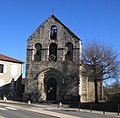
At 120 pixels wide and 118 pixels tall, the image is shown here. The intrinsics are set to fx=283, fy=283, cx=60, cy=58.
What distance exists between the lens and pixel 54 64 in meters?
48.6

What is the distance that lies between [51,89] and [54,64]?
436 centimetres

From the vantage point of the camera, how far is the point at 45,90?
1924 inches

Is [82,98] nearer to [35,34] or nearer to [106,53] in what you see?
[106,53]

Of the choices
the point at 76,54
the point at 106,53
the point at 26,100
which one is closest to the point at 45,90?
the point at 26,100

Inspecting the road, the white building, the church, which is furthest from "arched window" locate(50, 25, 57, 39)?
the road

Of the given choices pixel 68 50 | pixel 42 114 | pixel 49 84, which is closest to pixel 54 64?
pixel 68 50

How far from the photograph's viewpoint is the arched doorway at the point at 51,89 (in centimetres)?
4864

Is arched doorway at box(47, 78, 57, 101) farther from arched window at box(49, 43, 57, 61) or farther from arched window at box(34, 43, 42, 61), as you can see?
arched window at box(34, 43, 42, 61)

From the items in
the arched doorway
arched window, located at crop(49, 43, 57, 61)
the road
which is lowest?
the road

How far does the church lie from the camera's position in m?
47.5

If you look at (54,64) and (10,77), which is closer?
(54,64)

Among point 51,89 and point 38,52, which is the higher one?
point 38,52

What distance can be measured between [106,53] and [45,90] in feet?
40.5

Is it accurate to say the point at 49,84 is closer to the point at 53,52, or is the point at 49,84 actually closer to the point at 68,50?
the point at 53,52
